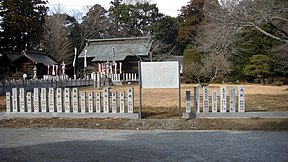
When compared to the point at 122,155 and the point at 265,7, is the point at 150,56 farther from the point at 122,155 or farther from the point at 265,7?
the point at 122,155

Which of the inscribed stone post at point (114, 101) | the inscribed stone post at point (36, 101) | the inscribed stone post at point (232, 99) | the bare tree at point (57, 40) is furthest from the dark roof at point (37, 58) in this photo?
the inscribed stone post at point (232, 99)

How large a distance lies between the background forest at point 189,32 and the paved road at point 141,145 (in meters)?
8.72

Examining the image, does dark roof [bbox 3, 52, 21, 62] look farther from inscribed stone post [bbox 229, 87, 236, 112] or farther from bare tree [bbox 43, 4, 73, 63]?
inscribed stone post [bbox 229, 87, 236, 112]

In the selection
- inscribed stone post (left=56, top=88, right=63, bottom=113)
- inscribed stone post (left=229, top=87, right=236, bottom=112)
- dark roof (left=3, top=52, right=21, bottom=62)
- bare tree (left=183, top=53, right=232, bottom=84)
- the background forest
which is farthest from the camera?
dark roof (left=3, top=52, right=21, bottom=62)

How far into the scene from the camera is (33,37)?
4219cm

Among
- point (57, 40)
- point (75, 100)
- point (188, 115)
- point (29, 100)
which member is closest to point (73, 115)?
point (75, 100)

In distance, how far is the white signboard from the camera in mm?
10758

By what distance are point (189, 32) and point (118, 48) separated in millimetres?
10861

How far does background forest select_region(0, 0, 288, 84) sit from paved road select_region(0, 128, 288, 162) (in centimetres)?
872

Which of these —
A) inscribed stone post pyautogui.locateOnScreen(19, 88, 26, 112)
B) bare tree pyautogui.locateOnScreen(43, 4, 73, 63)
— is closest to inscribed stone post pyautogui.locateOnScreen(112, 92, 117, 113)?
inscribed stone post pyautogui.locateOnScreen(19, 88, 26, 112)

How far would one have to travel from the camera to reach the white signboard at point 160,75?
10.8 m

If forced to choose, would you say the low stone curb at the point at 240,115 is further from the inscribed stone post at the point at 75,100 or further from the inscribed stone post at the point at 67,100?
the inscribed stone post at the point at 67,100

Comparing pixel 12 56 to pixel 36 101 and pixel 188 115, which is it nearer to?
pixel 36 101

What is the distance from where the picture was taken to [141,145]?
6844 millimetres
